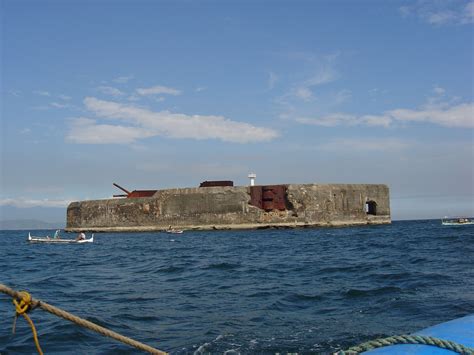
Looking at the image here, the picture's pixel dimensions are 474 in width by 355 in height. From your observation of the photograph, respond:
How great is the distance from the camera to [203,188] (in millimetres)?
39750

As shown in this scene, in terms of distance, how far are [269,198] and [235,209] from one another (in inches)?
123

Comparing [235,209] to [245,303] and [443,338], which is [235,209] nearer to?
[245,303]

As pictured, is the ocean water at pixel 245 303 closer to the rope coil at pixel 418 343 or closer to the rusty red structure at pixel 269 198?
the rope coil at pixel 418 343

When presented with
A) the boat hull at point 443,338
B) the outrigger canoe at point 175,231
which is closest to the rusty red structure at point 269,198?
the outrigger canoe at point 175,231

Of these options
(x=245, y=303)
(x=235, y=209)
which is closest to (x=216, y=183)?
(x=235, y=209)

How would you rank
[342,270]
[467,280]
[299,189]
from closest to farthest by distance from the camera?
[467,280] < [342,270] < [299,189]

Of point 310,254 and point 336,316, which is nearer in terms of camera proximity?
point 336,316

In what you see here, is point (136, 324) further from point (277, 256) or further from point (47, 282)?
point (277, 256)

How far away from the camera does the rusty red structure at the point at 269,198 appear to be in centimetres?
3928

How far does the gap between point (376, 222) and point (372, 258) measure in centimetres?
3018

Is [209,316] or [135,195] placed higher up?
[135,195]

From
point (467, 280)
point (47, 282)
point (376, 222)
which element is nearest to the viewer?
point (467, 280)

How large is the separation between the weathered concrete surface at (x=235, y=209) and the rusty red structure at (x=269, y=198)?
0.37 m

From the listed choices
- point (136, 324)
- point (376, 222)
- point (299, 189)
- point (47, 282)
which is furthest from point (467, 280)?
point (376, 222)
